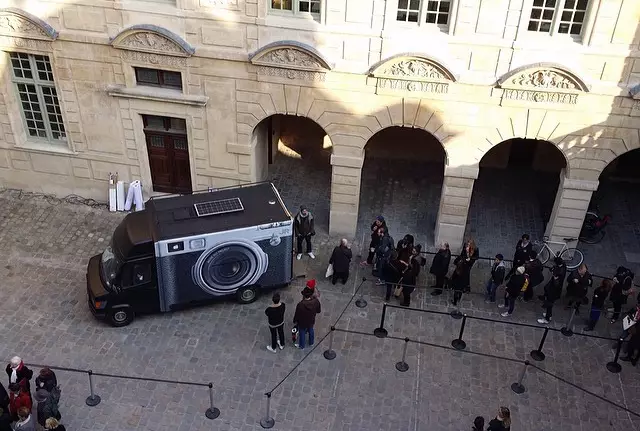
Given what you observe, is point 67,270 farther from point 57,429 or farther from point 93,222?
point 57,429

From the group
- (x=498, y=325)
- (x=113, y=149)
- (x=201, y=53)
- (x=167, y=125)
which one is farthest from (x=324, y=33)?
(x=498, y=325)

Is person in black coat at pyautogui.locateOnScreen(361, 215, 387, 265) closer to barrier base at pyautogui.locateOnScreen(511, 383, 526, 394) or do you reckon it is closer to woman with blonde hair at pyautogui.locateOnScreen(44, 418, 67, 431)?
barrier base at pyautogui.locateOnScreen(511, 383, 526, 394)

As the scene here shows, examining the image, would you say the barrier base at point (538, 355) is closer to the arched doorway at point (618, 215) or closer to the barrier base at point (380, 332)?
the barrier base at point (380, 332)

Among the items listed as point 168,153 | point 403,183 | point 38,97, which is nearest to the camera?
point 38,97

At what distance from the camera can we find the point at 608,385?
15.7 metres

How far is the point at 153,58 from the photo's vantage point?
18203mm

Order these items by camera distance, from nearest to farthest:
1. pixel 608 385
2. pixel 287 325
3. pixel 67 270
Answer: pixel 608 385 → pixel 287 325 → pixel 67 270

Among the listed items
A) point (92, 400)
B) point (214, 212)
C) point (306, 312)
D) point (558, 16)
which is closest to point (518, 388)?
point (306, 312)

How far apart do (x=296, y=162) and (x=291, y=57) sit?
6.54m

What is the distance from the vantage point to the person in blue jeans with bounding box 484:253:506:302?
17.1 metres

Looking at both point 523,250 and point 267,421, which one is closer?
point 267,421

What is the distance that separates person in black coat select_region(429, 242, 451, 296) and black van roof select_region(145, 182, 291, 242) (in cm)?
412

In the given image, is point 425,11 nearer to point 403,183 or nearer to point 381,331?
point 403,183

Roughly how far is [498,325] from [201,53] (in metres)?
10.6
